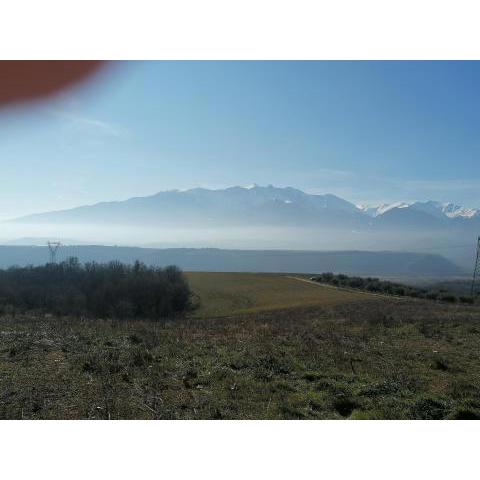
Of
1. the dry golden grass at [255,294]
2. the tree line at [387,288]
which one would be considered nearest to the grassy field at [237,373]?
the dry golden grass at [255,294]

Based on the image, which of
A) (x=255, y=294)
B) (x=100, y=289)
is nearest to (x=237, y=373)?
(x=100, y=289)

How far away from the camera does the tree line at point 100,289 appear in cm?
4997

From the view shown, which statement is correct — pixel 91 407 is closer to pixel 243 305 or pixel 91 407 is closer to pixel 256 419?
pixel 256 419

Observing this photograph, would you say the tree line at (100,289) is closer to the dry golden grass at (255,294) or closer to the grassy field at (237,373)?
the dry golden grass at (255,294)

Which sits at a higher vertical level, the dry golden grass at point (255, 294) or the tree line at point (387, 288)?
the tree line at point (387, 288)

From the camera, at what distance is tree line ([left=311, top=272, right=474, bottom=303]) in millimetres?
51697

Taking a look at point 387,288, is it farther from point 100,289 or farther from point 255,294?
point 100,289

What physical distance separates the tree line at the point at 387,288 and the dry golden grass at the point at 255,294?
4.40 metres

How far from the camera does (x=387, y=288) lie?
203 ft

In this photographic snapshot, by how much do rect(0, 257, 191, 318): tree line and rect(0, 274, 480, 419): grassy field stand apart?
113 ft

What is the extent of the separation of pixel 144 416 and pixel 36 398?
226cm

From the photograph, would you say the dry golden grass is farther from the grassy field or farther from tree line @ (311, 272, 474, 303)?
the grassy field

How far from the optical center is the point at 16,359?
1089cm

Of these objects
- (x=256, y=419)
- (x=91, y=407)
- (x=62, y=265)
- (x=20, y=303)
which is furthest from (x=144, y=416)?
(x=62, y=265)
